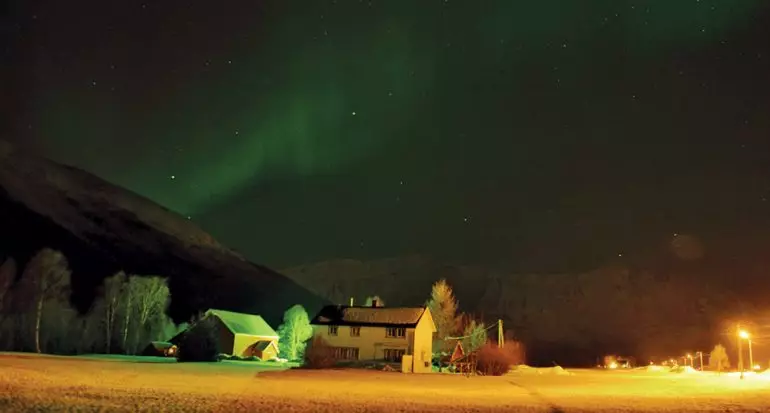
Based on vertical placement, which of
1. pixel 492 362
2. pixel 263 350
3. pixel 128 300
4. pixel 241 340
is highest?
pixel 128 300

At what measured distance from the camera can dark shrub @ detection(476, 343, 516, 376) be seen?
→ 71688 mm

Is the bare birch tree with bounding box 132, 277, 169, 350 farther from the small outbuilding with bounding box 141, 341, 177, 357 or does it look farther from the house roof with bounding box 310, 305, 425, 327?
the house roof with bounding box 310, 305, 425, 327

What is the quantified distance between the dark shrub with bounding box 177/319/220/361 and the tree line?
93.9 ft

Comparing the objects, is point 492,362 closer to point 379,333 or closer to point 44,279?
point 379,333

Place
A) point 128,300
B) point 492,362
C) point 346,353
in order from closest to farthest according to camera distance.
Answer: point 492,362 < point 346,353 < point 128,300

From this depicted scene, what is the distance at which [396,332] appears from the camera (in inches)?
3322

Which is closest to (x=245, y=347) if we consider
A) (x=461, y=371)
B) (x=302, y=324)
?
(x=302, y=324)

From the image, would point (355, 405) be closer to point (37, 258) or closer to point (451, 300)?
point (451, 300)

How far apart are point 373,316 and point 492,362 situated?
19829mm

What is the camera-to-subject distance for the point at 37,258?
10569 cm

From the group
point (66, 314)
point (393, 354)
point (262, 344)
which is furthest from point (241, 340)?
point (393, 354)

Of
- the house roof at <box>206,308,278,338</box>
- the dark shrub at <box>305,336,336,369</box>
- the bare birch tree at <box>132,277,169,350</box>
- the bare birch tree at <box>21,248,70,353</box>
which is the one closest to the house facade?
the dark shrub at <box>305,336,336,369</box>

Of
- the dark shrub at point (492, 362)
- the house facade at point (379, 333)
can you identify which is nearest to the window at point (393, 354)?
the house facade at point (379, 333)

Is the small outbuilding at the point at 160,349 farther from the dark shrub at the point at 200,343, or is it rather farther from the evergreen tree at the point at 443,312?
the evergreen tree at the point at 443,312
